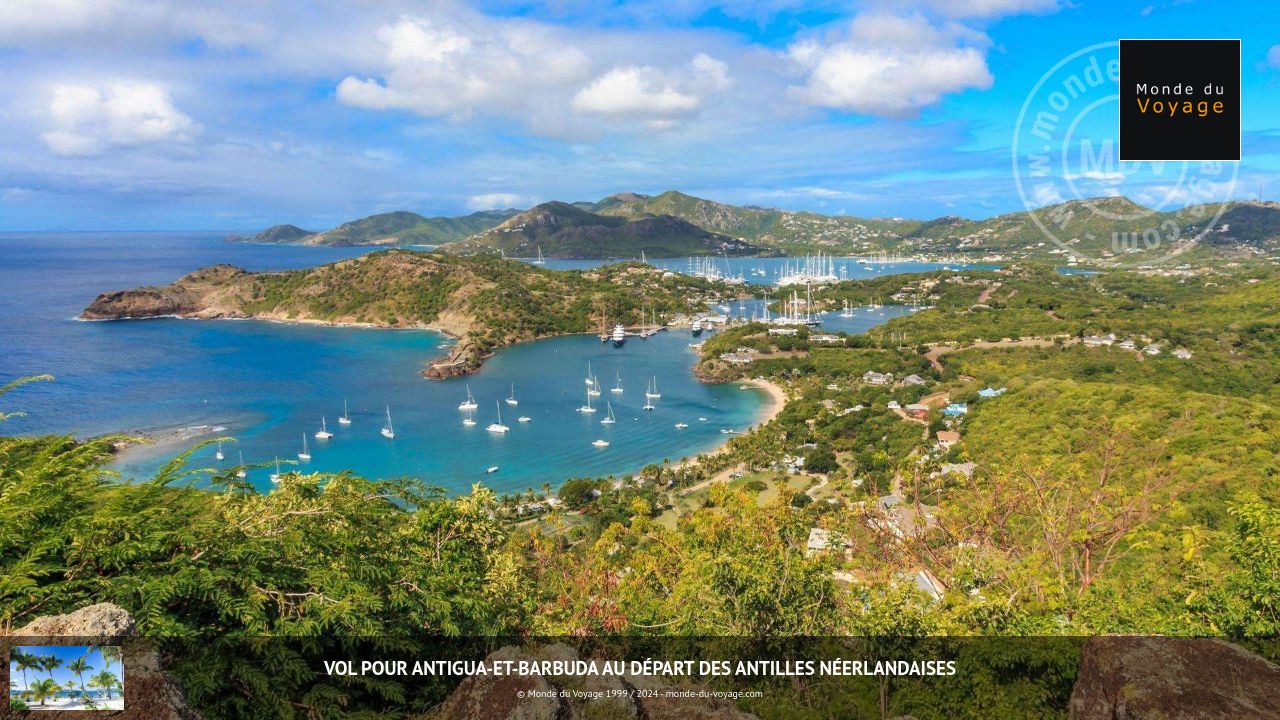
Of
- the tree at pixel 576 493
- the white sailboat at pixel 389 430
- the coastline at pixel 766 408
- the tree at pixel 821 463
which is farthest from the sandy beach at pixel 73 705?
the white sailboat at pixel 389 430

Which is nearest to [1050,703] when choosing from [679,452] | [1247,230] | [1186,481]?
[1186,481]

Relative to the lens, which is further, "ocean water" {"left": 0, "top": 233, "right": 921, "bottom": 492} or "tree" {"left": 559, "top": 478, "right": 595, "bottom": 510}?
"ocean water" {"left": 0, "top": 233, "right": 921, "bottom": 492}

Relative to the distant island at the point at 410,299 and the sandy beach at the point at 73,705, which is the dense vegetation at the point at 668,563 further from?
the distant island at the point at 410,299

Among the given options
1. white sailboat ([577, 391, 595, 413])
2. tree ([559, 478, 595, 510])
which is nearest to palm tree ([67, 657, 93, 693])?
tree ([559, 478, 595, 510])

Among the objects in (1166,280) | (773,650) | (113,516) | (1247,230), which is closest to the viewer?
(113,516)

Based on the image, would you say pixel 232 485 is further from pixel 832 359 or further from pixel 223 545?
pixel 832 359

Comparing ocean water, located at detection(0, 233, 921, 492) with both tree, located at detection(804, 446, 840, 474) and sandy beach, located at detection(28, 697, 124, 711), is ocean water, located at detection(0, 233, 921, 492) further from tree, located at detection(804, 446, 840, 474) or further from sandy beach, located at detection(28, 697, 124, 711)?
sandy beach, located at detection(28, 697, 124, 711)
